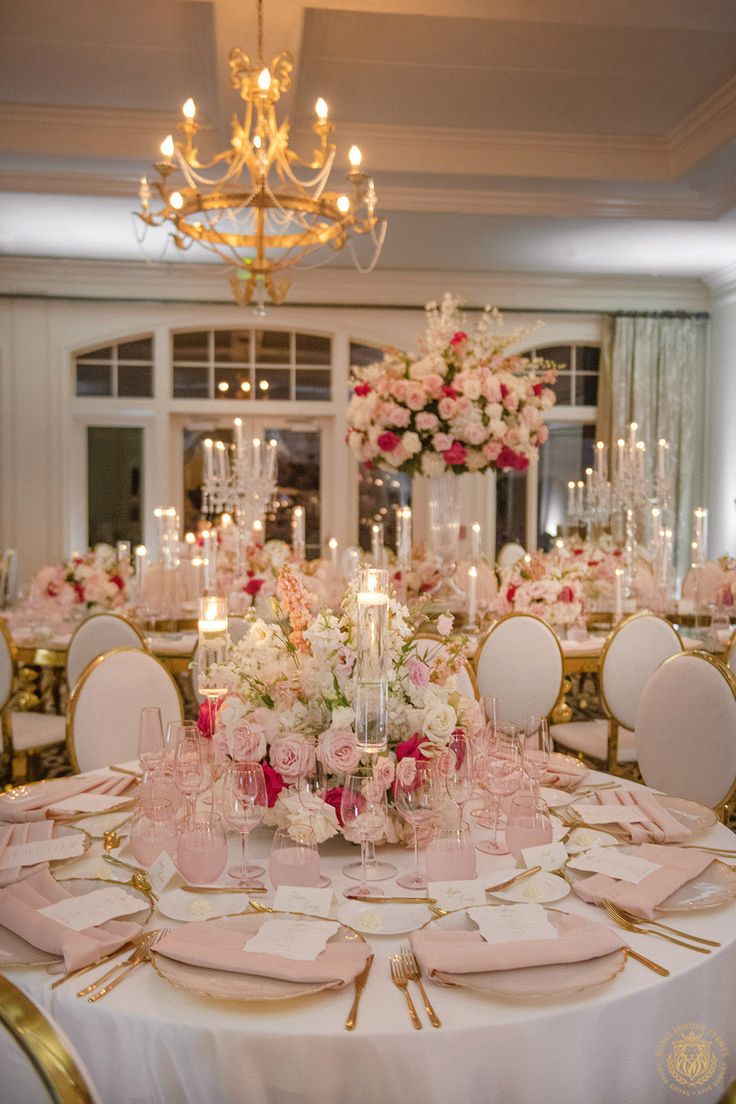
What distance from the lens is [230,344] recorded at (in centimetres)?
938

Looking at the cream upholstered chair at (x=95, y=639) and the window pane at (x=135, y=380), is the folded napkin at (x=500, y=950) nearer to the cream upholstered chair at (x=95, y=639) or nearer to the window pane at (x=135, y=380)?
the cream upholstered chair at (x=95, y=639)

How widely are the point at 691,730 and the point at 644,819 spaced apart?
0.88 metres

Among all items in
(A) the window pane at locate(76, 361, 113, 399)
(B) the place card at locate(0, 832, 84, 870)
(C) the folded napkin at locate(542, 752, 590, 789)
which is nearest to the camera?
(B) the place card at locate(0, 832, 84, 870)

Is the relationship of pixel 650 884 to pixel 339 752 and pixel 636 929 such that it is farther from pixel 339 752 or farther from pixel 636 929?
pixel 339 752

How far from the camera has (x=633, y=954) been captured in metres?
1.61

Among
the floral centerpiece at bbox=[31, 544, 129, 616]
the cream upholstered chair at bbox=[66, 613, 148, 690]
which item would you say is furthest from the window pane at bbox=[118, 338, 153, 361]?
the cream upholstered chair at bbox=[66, 613, 148, 690]

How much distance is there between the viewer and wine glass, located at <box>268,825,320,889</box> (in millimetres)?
1866

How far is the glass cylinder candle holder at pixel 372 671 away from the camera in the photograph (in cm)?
190

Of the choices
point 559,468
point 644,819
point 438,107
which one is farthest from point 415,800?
point 559,468

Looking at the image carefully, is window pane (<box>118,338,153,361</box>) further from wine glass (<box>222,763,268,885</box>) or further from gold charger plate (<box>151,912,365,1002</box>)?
gold charger plate (<box>151,912,365,1002</box>)

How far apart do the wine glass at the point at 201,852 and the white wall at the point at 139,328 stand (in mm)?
7571

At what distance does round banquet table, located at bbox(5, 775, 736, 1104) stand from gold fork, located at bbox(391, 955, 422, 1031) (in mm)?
12

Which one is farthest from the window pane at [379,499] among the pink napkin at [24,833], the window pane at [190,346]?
the pink napkin at [24,833]

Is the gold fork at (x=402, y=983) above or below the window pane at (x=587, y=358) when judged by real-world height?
below
